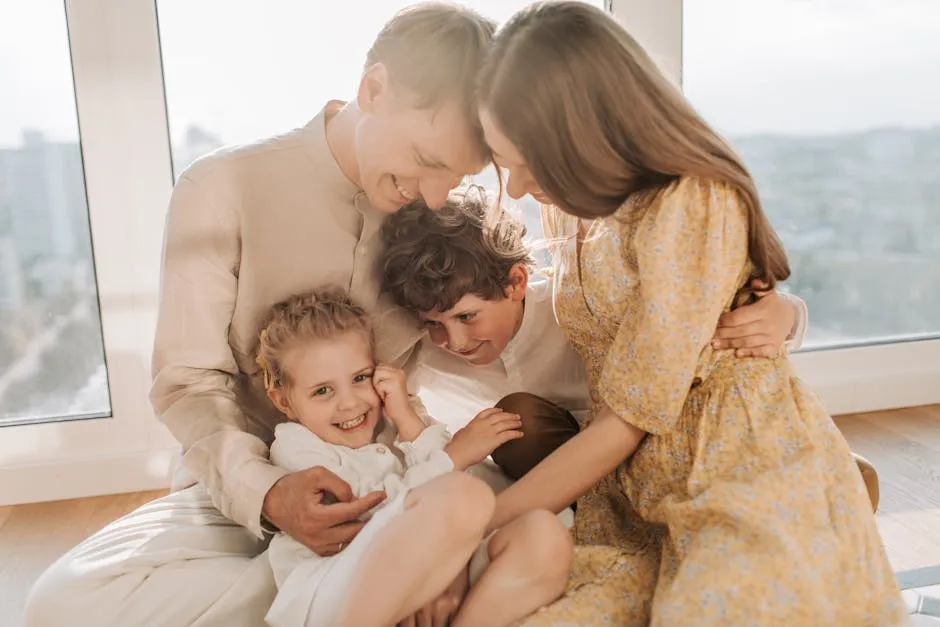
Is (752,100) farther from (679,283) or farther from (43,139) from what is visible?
(43,139)

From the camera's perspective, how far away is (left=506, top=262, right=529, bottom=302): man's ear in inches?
58.1

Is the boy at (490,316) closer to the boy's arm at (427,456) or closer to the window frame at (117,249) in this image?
the boy's arm at (427,456)

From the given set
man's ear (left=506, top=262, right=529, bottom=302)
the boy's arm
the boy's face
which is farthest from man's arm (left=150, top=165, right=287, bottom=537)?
man's ear (left=506, top=262, right=529, bottom=302)

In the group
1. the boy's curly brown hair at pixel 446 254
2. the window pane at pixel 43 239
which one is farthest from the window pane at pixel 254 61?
the boy's curly brown hair at pixel 446 254

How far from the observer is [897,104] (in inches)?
96.0

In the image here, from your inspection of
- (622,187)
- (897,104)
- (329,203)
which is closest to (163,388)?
(329,203)

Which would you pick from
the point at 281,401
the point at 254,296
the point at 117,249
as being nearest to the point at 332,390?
the point at 281,401

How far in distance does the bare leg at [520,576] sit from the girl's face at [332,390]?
1.15 ft

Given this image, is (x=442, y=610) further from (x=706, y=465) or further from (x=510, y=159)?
(x=510, y=159)

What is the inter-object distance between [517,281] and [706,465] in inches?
18.8

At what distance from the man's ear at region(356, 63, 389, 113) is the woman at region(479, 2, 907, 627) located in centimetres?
17

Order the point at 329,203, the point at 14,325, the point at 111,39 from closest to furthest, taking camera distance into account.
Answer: the point at 329,203 < the point at 111,39 < the point at 14,325

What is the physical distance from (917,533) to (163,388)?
4.45 ft

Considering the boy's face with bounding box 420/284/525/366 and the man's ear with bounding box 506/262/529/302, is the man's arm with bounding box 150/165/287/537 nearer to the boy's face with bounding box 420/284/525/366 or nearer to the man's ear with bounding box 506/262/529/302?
the boy's face with bounding box 420/284/525/366
